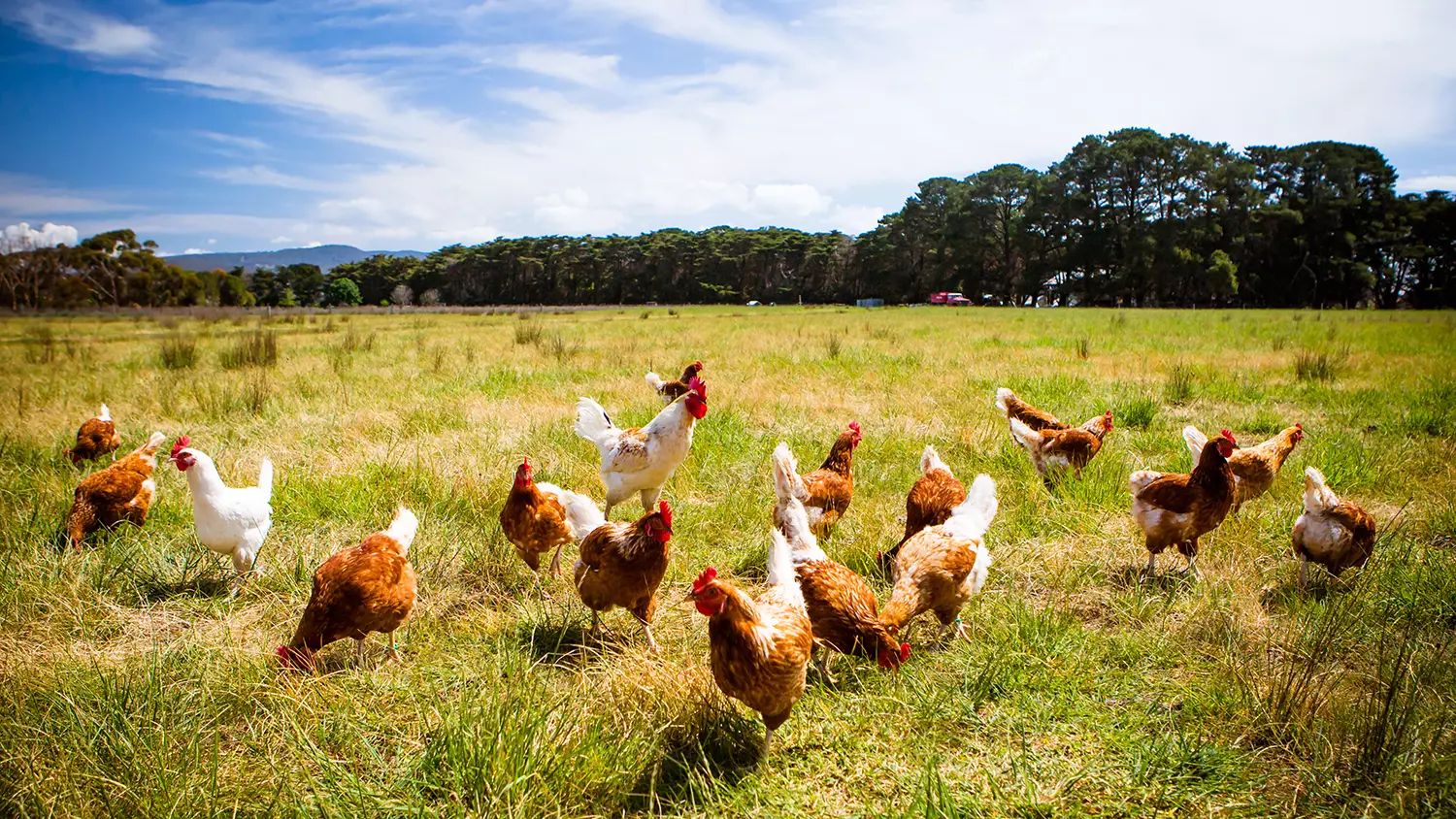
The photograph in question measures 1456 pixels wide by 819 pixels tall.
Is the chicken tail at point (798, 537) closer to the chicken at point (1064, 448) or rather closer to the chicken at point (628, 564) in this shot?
the chicken at point (628, 564)

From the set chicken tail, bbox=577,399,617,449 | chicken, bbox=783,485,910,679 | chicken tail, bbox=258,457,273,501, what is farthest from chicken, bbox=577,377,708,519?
chicken tail, bbox=258,457,273,501

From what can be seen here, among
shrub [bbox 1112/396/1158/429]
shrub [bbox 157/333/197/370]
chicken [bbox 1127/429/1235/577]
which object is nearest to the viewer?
chicken [bbox 1127/429/1235/577]

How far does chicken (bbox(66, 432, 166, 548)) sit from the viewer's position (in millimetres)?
3836

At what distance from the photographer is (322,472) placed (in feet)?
16.6

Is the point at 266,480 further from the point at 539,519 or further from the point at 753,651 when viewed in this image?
the point at 753,651

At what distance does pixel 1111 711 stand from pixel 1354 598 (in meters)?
1.24

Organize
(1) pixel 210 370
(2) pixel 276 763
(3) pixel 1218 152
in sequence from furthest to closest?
(3) pixel 1218 152 < (1) pixel 210 370 < (2) pixel 276 763

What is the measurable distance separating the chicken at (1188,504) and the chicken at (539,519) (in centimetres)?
323

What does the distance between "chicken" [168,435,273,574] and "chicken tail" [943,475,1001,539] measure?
3972 mm

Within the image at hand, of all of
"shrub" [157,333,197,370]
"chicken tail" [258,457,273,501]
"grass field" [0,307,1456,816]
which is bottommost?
"grass field" [0,307,1456,816]

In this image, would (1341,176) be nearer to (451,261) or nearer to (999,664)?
(999,664)

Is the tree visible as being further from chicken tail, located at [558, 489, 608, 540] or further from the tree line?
chicken tail, located at [558, 489, 608, 540]

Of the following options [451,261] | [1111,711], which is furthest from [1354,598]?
[451,261]

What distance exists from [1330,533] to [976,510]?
1.83 metres
